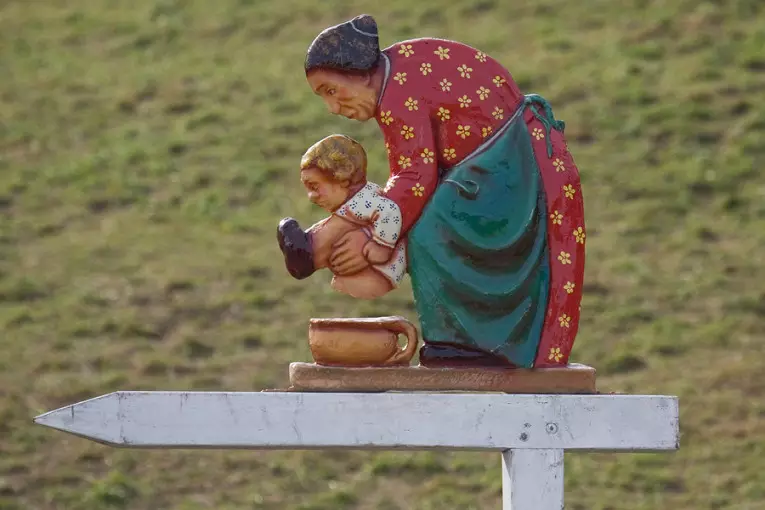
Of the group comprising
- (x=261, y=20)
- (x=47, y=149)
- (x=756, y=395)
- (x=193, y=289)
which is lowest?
(x=756, y=395)

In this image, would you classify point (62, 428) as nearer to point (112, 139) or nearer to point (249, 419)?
point (249, 419)

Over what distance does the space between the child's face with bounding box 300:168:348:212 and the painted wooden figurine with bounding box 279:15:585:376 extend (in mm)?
14

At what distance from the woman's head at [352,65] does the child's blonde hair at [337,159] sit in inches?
4.4

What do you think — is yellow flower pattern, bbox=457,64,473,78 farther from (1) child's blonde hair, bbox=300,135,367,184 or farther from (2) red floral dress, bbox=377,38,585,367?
(1) child's blonde hair, bbox=300,135,367,184

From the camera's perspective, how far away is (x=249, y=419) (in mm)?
4539

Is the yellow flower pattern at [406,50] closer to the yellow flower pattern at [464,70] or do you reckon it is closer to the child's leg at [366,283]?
the yellow flower pattern at [464,70]

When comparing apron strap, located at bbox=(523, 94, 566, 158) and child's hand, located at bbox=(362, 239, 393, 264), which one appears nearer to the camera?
child's hand, located at bbox=(362, 239, 393, 264)

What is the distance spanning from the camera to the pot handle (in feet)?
15.3

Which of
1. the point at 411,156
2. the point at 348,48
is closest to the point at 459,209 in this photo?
the point at 411,156

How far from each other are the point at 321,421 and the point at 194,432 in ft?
1.27

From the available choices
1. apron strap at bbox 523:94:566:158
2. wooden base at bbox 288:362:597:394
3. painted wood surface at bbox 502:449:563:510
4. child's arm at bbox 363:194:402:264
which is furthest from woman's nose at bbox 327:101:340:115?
painted wood surface at bbox 502:449:563:510

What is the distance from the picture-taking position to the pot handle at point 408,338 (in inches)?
184


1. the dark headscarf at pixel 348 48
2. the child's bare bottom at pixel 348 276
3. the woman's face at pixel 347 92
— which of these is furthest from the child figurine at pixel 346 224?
the dark headscarf at pixel 348 48

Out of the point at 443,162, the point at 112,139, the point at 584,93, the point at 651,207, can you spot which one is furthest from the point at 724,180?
→ the point at 443,162
